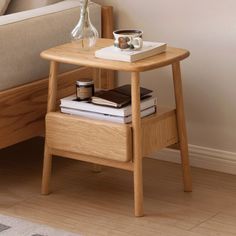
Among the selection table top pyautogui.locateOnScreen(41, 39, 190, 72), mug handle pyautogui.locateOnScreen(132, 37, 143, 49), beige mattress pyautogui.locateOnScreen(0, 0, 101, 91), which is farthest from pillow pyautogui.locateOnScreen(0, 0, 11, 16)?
mug handle pyautogui.locateOnScreen(132, 37, 143, 49)

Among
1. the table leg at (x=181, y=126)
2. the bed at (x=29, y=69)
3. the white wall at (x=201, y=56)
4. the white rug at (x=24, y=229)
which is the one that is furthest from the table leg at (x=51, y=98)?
the white wall at (x=201, y=56)

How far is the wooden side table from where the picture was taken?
2414mm

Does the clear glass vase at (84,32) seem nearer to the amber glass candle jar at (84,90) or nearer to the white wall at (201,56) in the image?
the amber glass candle jar at (84,90)

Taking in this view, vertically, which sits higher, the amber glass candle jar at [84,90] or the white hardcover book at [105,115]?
the amber glass candle jar at [84,90]

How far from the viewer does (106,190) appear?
2.72m

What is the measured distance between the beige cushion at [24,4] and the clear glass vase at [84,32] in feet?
1.17

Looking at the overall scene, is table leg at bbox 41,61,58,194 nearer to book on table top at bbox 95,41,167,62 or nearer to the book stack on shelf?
the book stack on shelf

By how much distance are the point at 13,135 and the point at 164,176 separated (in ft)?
1.90

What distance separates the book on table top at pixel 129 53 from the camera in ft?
7.88

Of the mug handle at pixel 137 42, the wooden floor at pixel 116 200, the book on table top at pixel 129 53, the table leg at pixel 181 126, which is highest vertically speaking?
the mug handle at pixel 137 42

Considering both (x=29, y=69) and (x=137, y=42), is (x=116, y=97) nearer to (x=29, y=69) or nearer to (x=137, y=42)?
(x=137, y=42)

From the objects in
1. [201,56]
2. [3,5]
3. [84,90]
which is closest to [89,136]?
[84,90]

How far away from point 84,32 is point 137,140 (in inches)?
16.9

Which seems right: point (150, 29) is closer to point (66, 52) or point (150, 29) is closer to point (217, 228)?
point (66, 52)
